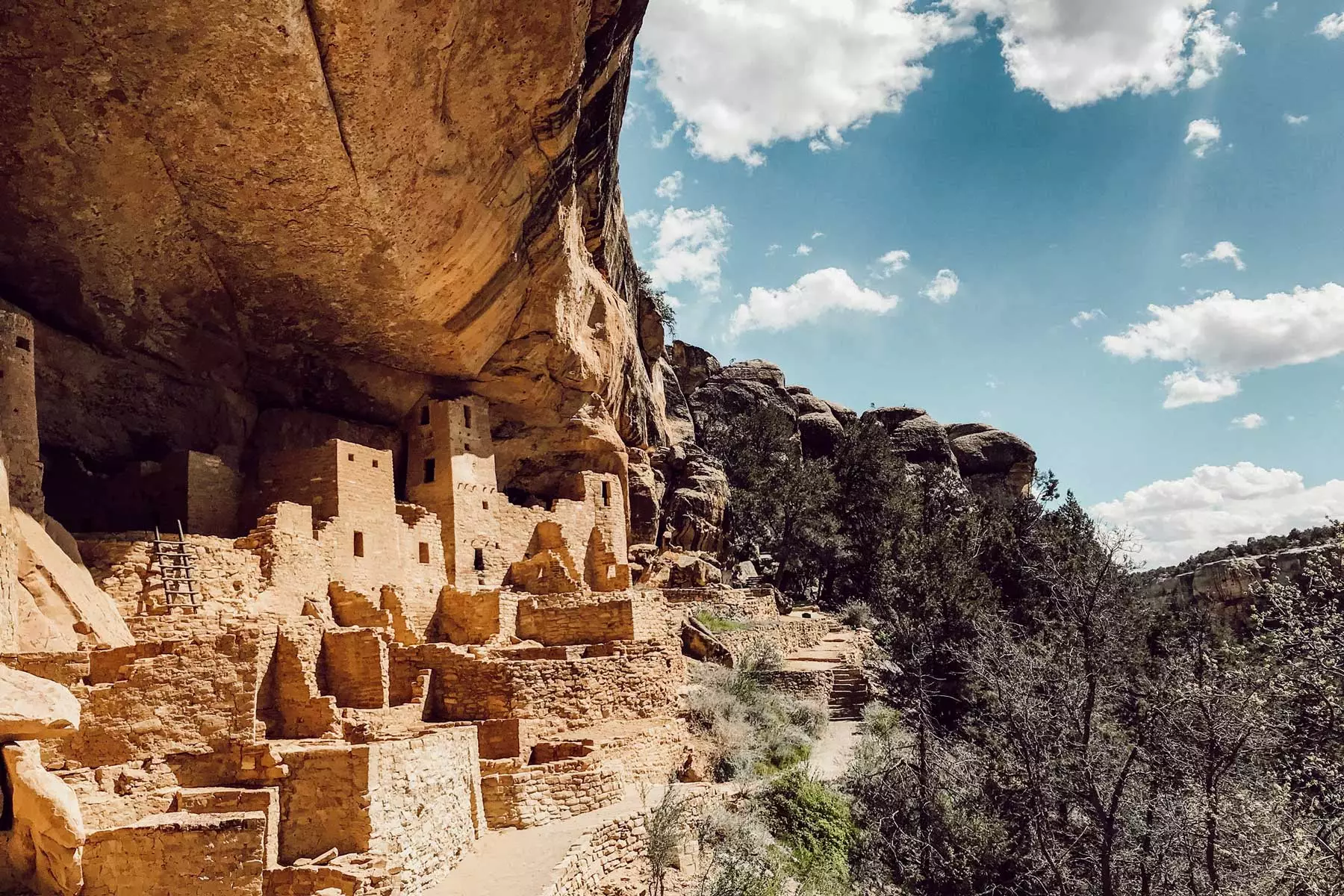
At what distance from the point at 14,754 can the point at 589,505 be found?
53.3 ft

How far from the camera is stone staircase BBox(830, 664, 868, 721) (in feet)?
65.9

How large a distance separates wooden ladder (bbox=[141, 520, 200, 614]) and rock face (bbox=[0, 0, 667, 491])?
365 cm

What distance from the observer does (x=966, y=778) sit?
16.5 metres

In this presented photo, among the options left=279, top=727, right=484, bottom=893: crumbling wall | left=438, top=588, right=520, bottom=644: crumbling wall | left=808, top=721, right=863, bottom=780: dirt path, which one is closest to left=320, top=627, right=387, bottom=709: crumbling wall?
left=279, top=727, right=484, bottom=893: crumbling wall

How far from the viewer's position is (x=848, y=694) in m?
20.7

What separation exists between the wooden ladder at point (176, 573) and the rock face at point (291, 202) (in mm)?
3648

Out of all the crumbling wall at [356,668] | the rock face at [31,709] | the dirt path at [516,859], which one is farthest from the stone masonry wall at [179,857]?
the crumbling wall at [356,668]

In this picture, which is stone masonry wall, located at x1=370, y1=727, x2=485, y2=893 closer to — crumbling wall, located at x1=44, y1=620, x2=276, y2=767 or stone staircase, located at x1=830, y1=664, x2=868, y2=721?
crumbling wall, located at x1=44, y1=620, x2=276, y2=767

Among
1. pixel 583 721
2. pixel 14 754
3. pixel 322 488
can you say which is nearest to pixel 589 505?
pixel 322 488

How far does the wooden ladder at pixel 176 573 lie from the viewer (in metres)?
11.8

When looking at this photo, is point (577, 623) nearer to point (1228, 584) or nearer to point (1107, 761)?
point (1107, 761)

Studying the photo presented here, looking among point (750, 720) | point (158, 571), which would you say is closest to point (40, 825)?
point (158, 571)

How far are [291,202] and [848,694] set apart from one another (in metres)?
14.7

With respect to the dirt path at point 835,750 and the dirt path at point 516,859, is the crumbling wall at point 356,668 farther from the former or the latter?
Answer: the dirt path at point 835,750
